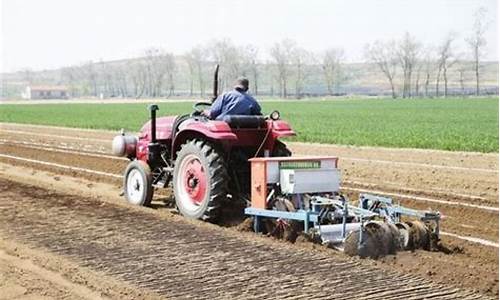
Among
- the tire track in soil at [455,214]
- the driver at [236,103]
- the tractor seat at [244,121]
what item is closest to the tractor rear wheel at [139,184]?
the driver at [236,103]

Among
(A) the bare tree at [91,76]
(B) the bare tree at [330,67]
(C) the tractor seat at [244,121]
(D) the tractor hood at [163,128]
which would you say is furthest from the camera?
(A) the bare tree at [91,76]

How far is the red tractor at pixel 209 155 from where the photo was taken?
293 inches

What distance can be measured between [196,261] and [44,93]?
388 feet

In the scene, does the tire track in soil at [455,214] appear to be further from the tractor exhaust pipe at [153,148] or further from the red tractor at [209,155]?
the tractor exhaust pipe at [153,148]

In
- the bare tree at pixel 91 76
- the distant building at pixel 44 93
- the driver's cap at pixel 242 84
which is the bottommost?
the driver's cap at pixel 242 84

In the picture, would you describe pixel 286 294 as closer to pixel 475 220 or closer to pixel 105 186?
pixel 475 220

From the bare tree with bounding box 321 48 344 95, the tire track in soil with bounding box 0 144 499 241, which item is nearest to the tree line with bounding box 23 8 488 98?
the bare tree with bounding box 321 48 344 95

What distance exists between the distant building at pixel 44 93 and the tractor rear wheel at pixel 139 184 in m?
113

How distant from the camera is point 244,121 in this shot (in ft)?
25.0

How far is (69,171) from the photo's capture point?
13.0m

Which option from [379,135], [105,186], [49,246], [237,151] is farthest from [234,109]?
[379,135]

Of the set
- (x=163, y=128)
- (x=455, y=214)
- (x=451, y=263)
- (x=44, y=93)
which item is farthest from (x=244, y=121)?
(x=44, y=93)

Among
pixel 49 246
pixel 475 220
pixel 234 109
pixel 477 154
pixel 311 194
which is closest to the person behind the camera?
pixel 49 246

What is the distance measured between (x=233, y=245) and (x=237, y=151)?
174cm
